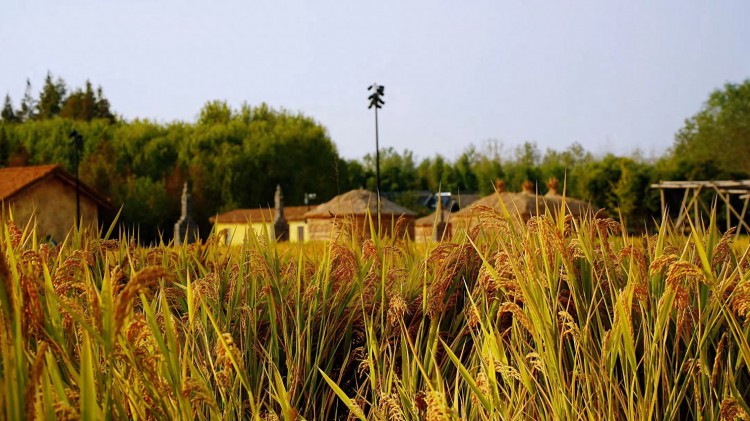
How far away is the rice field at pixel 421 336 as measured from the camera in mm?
2521

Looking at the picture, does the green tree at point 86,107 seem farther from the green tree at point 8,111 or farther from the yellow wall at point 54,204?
the yellow wall at point 54,204

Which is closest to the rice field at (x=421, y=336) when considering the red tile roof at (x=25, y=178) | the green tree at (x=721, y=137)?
the red tile roof at (x=25, y=178)

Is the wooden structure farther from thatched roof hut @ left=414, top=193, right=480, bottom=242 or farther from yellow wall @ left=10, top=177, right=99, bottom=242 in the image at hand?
yellow wall @ left=10, top=177, right=99, bottom=242

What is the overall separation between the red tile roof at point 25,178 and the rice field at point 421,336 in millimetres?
30461

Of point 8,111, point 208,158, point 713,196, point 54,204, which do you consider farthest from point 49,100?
point 713,196

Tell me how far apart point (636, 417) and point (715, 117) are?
274ft

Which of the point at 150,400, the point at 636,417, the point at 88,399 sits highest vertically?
the point at 88,399

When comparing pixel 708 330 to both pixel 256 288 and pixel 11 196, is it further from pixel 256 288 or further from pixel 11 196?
pixel 11 196

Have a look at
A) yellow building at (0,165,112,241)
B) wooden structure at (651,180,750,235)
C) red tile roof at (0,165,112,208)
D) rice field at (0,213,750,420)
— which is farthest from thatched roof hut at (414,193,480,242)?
red tile roof at (0,165,112,208)

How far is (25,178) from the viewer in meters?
34.0

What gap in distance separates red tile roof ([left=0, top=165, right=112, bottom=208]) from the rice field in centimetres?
3046

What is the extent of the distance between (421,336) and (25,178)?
33.6 meters

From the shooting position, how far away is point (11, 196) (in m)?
32.1

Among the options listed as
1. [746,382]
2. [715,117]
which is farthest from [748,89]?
[746,382]
